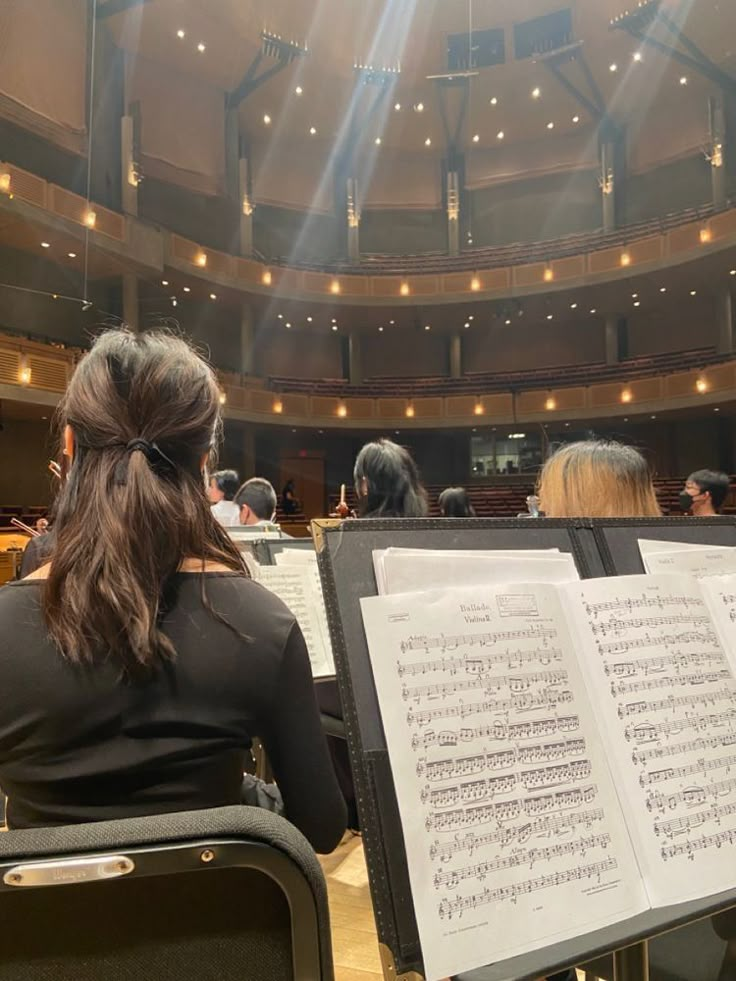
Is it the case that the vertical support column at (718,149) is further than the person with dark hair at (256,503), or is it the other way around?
the vertical support column at (718,149)

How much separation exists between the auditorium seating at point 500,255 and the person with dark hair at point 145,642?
15.4 metres

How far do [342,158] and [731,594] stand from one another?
766 inches

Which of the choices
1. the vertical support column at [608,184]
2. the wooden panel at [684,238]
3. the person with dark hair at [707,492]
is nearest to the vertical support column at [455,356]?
the vertical support column at [608,184]

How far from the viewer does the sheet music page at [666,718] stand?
87 cm

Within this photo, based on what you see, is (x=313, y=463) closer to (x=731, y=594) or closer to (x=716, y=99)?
(x=716, y=99)

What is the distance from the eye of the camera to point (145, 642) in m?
0.94

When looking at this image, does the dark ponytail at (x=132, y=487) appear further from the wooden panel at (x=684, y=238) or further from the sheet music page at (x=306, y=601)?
the wooden panel at (x=684, y=238)

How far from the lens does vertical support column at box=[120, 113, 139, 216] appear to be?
13.6 m

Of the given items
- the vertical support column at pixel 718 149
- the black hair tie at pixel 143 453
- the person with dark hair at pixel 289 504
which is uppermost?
the vertical support column at pixel 718 149

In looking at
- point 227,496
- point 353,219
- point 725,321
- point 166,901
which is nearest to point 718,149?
point 725,321

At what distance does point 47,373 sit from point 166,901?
12290mm

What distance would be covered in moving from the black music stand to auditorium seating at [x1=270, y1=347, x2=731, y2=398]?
1499 cm

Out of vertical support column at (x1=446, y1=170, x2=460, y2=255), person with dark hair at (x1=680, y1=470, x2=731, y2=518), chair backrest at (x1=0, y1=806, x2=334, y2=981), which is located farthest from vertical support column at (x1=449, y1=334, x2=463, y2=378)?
chair backrest at (x1=0, y1=806, x2=334, y2=981)

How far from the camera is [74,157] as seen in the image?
44.4ft
